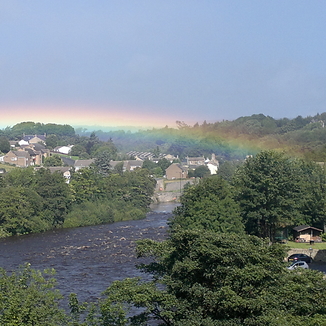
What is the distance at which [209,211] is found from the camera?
79.3 feet

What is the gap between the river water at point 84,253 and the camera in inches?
841

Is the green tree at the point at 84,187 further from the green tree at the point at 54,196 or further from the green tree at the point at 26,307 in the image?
the green tree at the point at 26,307

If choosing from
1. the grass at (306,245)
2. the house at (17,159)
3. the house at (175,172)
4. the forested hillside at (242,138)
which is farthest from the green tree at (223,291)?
the house at (17,159)

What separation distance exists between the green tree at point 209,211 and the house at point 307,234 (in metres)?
4.58

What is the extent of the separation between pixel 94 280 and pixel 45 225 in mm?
15997

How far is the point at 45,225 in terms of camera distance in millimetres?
36406

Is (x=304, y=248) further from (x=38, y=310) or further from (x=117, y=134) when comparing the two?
(x=117, y=134)

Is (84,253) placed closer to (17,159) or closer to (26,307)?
(26,307)

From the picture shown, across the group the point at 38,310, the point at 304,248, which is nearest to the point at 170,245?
→ the point at 38,310

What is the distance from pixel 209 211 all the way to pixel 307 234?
7800 millimetres

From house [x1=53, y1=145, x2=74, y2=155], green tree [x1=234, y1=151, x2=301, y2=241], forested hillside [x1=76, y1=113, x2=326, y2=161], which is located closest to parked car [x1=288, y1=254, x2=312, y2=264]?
green tree [x1=234, y1=151, x2=301, y2=241]

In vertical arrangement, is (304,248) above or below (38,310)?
below

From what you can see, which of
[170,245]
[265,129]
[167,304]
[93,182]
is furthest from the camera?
[265,129]

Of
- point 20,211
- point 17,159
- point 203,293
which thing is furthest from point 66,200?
point 17,159
